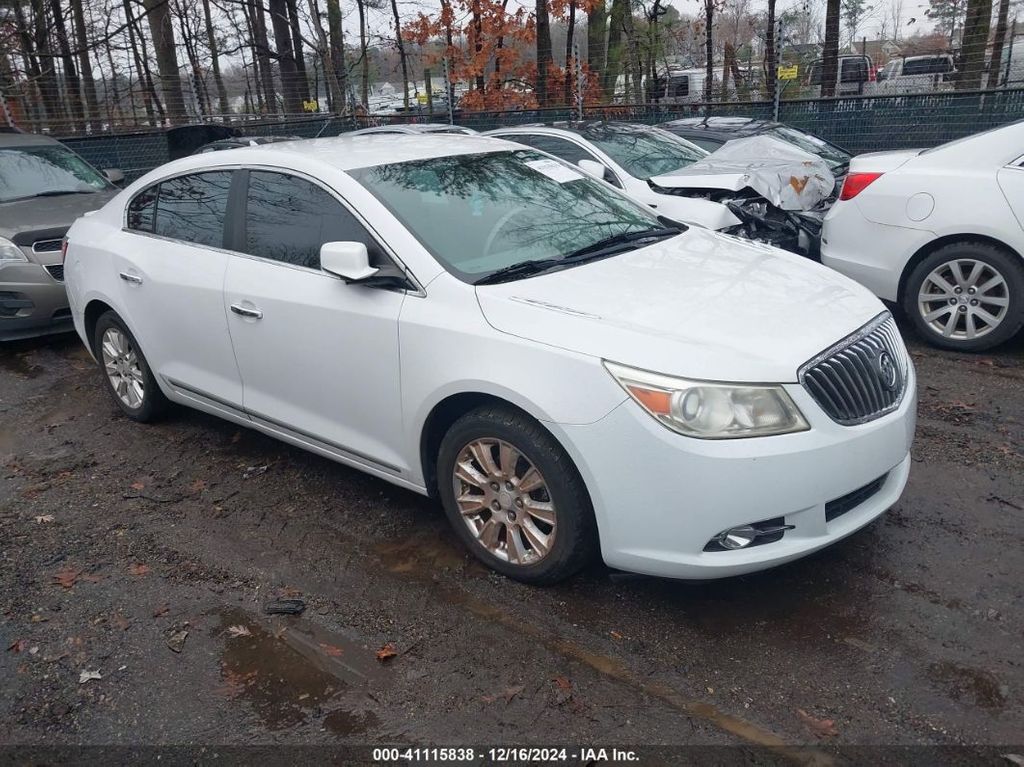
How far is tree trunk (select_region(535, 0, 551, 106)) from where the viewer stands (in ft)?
61.1

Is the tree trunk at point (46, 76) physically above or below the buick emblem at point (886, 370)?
above

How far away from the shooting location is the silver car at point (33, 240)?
6895 mm

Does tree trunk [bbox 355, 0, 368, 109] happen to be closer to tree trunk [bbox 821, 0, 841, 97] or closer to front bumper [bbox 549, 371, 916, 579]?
tree trunk [bbox 821, 0, 841, 97]

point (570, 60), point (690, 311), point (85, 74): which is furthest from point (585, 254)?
point (85, 74)

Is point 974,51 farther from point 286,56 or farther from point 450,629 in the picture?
point 286,56

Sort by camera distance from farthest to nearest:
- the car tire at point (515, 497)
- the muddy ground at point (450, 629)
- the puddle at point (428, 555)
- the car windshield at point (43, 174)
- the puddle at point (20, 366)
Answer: the car windshield at point (43, 174) → the puddle at point (20, 366) → the puddle at point (428, 555) → the car tire at point (515, 497) → the muddy ground at point (450, 629)

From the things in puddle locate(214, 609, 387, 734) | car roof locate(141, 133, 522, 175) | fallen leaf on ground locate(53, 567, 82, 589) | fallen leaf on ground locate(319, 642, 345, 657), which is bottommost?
puddle locate(214, 609, 387, 734)

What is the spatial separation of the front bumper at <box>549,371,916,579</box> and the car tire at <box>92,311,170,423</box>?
315cm

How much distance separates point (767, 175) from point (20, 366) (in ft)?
20.8

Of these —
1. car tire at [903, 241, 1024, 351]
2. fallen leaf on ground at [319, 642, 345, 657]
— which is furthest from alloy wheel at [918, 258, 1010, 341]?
fallen leaf on ground at [319, 642, 345, 657]

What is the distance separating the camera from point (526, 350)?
3123mm

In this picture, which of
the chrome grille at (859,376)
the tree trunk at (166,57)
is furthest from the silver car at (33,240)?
the tree trunk at (166,57)

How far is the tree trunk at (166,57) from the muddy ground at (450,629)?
51.9 ft

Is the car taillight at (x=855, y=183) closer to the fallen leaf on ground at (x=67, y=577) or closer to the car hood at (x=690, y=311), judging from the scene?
the car hood at (x=690, y=311)
